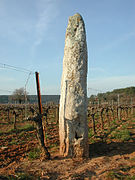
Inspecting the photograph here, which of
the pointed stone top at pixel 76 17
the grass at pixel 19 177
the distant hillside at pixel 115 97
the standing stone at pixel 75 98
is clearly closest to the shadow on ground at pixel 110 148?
the standing stone at pixel 75 98

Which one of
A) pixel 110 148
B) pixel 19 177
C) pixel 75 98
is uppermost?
pixel 75 98

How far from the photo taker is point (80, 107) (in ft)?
16.3

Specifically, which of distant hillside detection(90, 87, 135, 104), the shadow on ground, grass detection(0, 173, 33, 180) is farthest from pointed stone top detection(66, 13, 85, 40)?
distant hillside detection(90, 87, 135, 104)

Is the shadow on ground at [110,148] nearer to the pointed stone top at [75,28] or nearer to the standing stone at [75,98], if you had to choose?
the standing stone at [75,98]

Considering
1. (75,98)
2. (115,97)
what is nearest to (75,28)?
(75,98)

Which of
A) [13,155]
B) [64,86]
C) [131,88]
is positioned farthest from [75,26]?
[131,88]

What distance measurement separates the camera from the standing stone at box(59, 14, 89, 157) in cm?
494

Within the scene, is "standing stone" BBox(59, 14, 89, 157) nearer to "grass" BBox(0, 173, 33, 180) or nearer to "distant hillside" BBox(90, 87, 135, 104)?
"grass" BBox(0, 173, 33, 180)

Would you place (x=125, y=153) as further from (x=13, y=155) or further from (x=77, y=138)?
(x=13, y=155)

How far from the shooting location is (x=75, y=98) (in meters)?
4.97

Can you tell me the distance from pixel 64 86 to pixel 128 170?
2.99 metres

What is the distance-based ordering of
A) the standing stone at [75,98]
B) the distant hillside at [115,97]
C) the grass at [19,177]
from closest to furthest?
the grass at [19,177] < the standing stone at [75,98] < the distant hillside at [115,97]

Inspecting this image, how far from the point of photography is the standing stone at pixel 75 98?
4.94 m

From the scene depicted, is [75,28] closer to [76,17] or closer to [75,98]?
[76,17]
